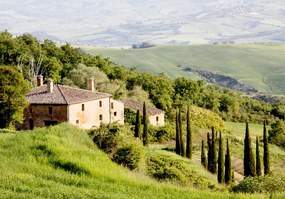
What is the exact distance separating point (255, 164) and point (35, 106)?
21.5m

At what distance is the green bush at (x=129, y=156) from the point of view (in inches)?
1039

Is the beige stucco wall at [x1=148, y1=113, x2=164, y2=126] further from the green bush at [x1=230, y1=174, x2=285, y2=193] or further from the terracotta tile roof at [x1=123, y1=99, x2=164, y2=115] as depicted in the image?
the green bush at [x1=230, y1=174, x2=285, y2=193]

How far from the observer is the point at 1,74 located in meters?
42.6

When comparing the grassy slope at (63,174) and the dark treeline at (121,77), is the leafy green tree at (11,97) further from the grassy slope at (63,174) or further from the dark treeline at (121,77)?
the dark treeline at (121,77)

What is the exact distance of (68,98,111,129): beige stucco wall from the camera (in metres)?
46.6

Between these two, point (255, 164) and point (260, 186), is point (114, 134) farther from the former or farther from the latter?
point (255, 164)

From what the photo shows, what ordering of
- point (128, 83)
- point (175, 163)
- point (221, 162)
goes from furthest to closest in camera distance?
point (128, 83) < point (221, 162) < point (175, 163)

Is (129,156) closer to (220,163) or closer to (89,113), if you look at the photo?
(220,163)

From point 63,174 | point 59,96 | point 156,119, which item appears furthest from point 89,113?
point 63,174

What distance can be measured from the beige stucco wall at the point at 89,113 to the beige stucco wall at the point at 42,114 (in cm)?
78

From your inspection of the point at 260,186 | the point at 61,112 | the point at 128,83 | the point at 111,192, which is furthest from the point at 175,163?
the point at 128,83

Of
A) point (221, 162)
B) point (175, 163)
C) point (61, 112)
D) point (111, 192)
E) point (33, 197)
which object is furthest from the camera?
point (61, 112)

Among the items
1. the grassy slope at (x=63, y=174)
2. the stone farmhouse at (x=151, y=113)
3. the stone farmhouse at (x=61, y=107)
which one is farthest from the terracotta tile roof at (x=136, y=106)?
the grassy slope at (x=63, y=174)

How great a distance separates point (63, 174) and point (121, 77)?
67.0m
